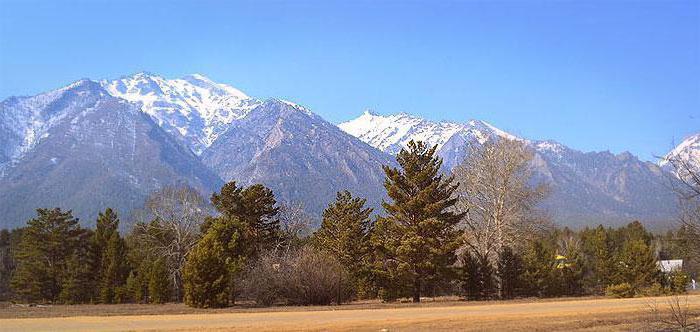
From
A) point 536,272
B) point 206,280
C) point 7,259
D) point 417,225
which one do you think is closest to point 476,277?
point 417,225

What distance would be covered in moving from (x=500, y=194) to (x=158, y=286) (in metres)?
27.5

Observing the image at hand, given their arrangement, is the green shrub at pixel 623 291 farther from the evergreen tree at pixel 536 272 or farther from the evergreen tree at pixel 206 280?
the evergreen tree at pixel 206 280

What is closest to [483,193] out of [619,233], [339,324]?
[339,324]

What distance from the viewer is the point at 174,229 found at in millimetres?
59125

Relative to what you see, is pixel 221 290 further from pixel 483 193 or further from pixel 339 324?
pixel 483 193

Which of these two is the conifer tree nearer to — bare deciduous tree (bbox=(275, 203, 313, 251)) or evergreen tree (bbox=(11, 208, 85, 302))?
evergreen tree (bbox=(11, 208, 85, 302))

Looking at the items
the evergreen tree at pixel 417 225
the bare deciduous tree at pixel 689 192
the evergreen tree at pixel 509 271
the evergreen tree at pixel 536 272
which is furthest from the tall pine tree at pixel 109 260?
the bare deciduous tree at pixel 689 192

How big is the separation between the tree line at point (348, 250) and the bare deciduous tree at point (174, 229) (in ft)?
0.53

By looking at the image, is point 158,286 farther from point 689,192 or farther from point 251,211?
point 689,192

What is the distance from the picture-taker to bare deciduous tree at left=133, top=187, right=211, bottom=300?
2260 inches

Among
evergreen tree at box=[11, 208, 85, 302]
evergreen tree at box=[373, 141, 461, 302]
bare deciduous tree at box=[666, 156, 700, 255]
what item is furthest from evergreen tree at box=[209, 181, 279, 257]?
bare deciduous tree at box=[666, 156, 700, 255]

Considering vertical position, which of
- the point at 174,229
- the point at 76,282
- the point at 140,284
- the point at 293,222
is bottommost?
the point at 140,284

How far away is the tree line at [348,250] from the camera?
41.1m

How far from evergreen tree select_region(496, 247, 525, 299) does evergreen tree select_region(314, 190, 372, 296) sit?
34.6ft
